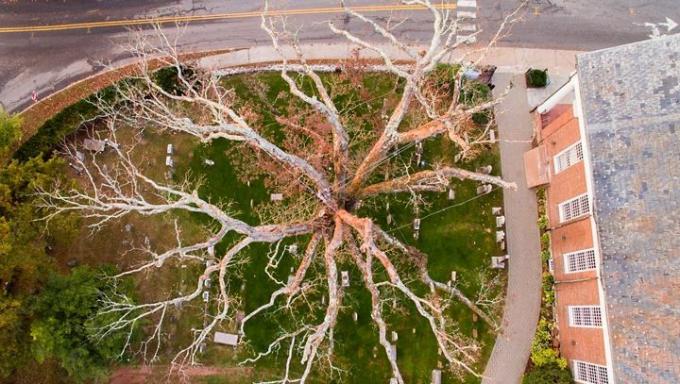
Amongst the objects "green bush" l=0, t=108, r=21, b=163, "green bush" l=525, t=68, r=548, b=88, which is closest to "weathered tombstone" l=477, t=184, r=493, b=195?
"green bush" l=525, t=68, r=548, b=88

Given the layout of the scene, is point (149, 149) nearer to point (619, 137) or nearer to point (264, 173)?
point (264, 173)

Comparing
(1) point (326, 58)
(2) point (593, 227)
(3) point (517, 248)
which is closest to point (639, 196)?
(2) point (593, 227)

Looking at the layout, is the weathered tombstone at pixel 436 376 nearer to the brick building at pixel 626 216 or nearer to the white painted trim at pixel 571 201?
the brick building at pixel 626 216

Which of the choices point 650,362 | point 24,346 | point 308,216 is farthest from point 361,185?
point 24,346

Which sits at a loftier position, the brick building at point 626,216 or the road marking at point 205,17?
the road marking at point 205,17

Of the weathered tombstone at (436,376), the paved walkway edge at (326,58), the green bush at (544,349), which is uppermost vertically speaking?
the paved walkway edge at (326,58)

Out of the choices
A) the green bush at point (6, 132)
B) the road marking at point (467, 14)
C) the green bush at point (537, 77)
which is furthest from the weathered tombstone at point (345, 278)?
the green bush at point (6, 132)
